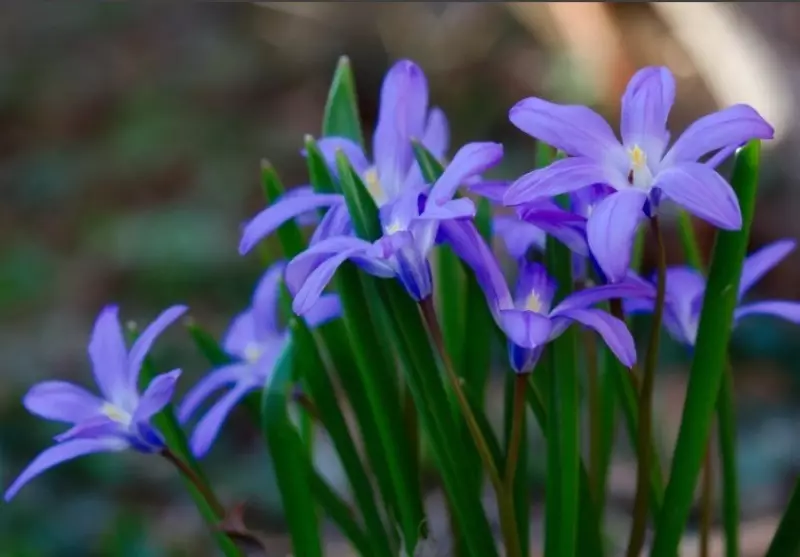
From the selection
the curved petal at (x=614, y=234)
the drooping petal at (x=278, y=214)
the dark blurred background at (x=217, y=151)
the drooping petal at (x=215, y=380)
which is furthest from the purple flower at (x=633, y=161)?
the dark blurred background at (x=217, y=151)

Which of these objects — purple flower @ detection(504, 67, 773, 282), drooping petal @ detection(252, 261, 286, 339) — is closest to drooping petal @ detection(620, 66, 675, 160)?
purple flower @ detection(504, 67, 773, 282)

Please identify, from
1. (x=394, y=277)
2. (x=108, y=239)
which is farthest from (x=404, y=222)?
(x=108, y=239)

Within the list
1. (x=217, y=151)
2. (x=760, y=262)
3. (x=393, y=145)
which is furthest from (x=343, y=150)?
(x=217, y=151)

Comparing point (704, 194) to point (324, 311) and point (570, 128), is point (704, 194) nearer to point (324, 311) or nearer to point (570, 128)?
point (570, 128)

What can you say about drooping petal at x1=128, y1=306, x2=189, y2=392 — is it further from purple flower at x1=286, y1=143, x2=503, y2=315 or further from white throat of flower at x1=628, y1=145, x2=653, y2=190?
white throat of flower at x1=628, y1=145, x2=653, y2=190

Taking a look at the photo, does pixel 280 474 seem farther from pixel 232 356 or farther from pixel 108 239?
pixel 108 239
